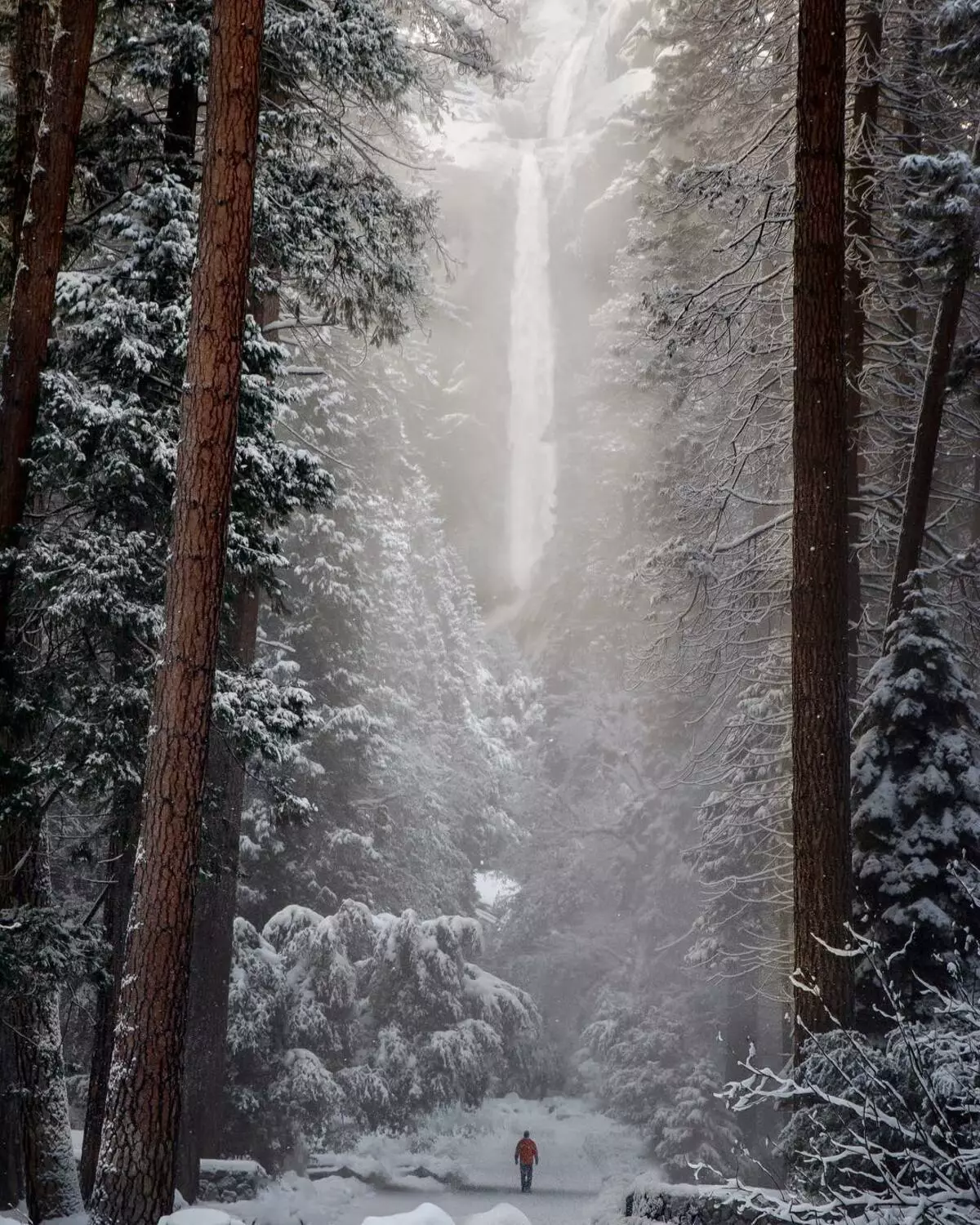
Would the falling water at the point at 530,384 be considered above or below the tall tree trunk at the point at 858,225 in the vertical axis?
above

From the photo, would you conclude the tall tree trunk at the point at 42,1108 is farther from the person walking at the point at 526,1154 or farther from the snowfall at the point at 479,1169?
the person walking at the point at 526,1154

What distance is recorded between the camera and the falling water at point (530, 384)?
5125cm

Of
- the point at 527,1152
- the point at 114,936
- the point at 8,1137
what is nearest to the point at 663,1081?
the point at 527,1152

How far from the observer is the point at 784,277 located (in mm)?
12141

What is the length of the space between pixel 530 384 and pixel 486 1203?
4209cm

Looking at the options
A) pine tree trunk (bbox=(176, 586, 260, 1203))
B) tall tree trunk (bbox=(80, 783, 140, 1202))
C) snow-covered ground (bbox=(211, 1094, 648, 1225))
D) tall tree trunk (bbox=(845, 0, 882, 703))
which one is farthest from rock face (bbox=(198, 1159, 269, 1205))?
tall tree trunk (bbox=(845, 0, 882, 703))

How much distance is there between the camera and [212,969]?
976cm

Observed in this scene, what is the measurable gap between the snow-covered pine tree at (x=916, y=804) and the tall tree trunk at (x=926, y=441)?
837mm

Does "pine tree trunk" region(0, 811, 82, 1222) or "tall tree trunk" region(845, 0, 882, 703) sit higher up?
"tall tree trunk" region(845, 0, 882, 703)

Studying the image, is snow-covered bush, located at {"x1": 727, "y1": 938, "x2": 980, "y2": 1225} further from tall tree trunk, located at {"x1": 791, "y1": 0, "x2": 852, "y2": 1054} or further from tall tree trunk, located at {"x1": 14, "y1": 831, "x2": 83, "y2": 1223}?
tall tree trunk, located at {"x1": 14, "y1": 831, "x2": 83, "y2": 1223}

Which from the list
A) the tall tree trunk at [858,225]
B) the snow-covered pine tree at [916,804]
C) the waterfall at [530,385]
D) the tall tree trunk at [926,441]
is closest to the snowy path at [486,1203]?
the snow-covered pine tree at [916,804]

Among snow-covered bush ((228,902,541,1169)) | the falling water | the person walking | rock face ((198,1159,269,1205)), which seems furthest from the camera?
the falling water

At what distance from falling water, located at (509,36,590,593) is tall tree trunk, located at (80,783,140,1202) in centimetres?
4149

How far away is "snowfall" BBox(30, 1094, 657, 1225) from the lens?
14297 mm
